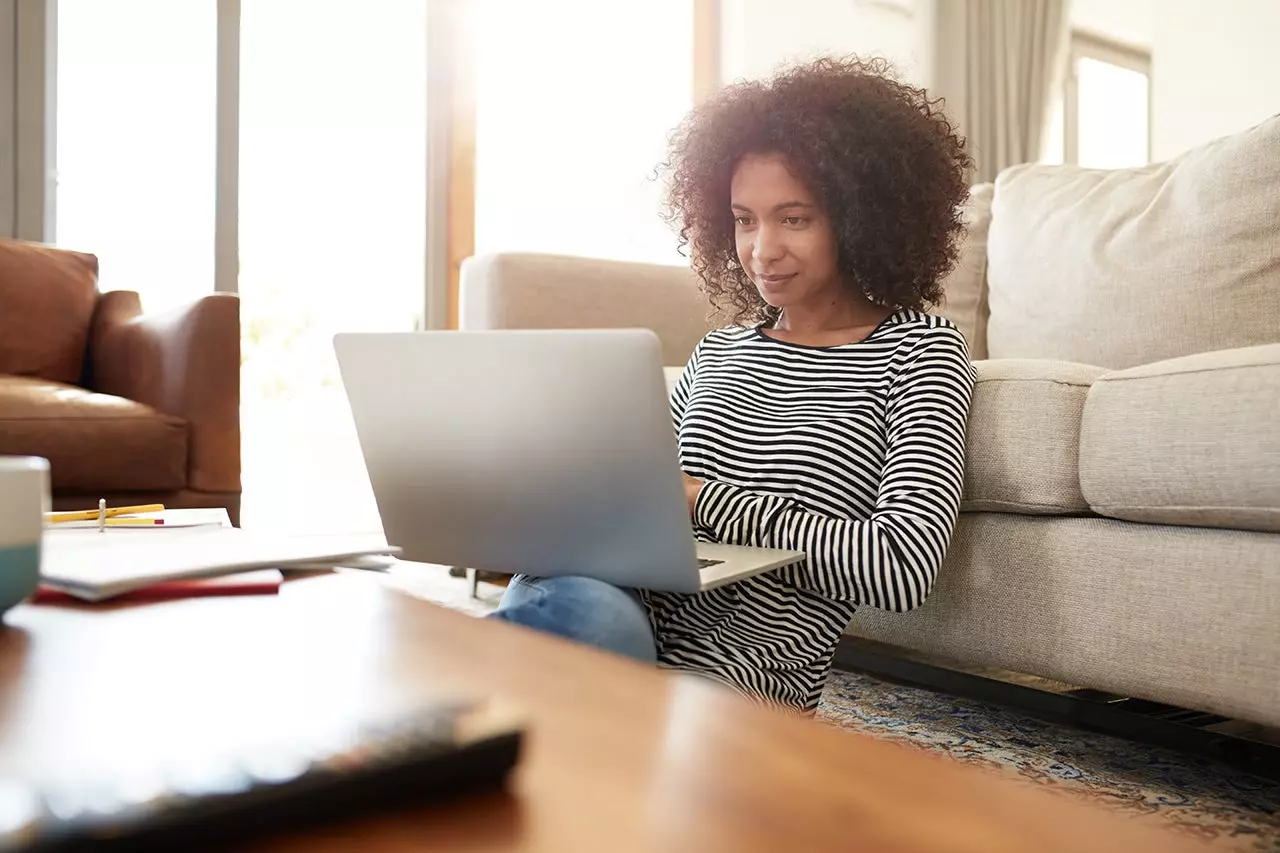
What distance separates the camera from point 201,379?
2.08 metres

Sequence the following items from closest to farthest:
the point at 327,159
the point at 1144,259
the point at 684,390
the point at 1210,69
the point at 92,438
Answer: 1. the point at 684,390
2. the point at 1144,259
3. the point at 92,438
4. the point at 1210,69
5. the point at 327,159

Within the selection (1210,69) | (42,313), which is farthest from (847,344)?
(1210,69)

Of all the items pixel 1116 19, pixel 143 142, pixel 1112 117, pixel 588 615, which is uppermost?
pixel 1116 19

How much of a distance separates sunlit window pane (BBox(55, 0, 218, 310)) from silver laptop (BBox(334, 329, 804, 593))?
9.05 ft

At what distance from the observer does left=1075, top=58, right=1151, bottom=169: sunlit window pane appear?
15.8ft

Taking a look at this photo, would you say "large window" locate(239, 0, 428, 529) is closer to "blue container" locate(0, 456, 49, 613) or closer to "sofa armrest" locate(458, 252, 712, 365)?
"sofa armrest" locate(458, 252, 712, 365)

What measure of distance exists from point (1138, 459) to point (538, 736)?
3.27 ft

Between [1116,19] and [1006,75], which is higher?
[1116,19]

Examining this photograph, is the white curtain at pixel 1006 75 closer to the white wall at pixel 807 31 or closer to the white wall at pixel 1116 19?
the white wall at pixel 1116 19

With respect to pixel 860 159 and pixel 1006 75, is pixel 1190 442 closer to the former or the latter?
pixel 860 159

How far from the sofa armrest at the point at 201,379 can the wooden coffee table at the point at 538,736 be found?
61.9 inches

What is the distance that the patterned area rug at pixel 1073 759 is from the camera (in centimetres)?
113

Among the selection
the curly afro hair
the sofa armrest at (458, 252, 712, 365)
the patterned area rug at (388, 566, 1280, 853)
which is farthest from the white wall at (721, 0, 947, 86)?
the patterned area rug at (388, 566, 1280, 853)

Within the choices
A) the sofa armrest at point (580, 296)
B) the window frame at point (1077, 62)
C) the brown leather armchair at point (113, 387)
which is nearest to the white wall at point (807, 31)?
the window frame at point (1077, 62)
